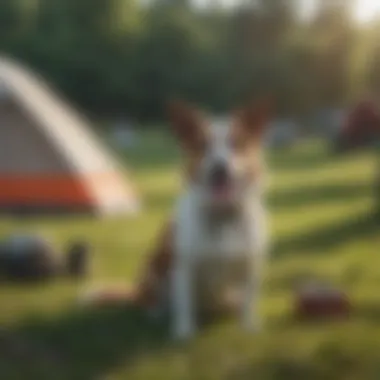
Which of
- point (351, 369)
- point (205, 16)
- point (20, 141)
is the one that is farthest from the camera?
point (20, 141)

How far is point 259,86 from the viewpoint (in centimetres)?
186

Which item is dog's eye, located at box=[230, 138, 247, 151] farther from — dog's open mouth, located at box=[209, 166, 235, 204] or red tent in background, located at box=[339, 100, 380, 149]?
red tent in background, located at box=[339, 100, 380, 149]

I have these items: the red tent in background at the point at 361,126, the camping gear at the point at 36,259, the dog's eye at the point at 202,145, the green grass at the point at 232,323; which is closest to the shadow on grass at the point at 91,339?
the green grass at the point at 232,323

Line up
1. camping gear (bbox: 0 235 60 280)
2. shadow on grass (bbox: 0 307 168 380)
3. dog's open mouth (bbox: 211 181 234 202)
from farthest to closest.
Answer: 1. camping gear (bbox: 0 235 60 280)
2. dog's open mouth (bbox: 211 181 234 202)
3. shadow on grass (bbox: 0 307 168 380)

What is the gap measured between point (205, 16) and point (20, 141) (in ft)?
1.39

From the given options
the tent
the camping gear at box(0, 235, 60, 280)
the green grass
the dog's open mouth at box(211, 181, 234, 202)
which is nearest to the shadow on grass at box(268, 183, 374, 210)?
the green grass

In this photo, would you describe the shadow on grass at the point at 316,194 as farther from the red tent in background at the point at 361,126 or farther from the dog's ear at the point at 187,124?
the dog's ear at the point at 187,124

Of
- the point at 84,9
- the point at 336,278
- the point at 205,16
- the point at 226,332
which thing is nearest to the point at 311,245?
the point at 336,278

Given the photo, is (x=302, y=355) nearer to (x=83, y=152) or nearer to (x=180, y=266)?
(x=180, y=266)

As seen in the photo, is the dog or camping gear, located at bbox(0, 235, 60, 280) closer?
the dog

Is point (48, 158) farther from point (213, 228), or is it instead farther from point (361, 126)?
point (361, 126)

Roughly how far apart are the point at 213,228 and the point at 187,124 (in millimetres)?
195

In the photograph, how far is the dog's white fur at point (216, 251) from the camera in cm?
188

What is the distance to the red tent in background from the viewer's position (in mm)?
1900
